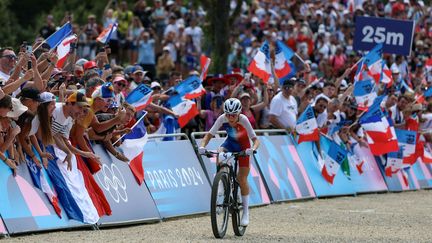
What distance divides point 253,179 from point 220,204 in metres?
5.06

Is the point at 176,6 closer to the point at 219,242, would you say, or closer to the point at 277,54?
the point at 277,54

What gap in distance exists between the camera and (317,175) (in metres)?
21.9

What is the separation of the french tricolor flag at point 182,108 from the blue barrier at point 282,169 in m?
1.66

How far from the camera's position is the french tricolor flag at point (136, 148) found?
1642cm

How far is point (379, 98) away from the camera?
76.5ft

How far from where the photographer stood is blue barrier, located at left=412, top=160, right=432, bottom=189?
26.2m

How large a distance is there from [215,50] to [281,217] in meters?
9.59

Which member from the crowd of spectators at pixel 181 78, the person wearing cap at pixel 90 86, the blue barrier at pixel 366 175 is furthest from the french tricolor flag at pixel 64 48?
the blue barrier at pixel 366 175

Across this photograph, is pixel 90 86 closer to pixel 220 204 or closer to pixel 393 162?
pixel 220 204

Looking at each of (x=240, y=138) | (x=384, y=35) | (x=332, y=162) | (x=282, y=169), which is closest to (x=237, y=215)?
(x=240, y=138)

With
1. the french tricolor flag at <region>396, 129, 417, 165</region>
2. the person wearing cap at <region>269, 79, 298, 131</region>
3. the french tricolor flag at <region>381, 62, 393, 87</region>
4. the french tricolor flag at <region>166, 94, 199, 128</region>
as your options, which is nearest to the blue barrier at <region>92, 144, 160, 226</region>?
the french tricolor flag at <region>166, 94, 199, 128</region>

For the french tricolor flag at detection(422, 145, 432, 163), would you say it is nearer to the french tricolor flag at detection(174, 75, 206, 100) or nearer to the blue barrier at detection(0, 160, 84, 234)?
the french tricolor flag at detection(174, 75, 206, 100)

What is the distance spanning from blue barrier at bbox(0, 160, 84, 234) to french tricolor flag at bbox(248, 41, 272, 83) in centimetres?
748

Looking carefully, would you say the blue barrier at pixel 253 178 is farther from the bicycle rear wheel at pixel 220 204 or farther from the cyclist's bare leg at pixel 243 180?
the bicycle rear wheel at pixel 220 204
